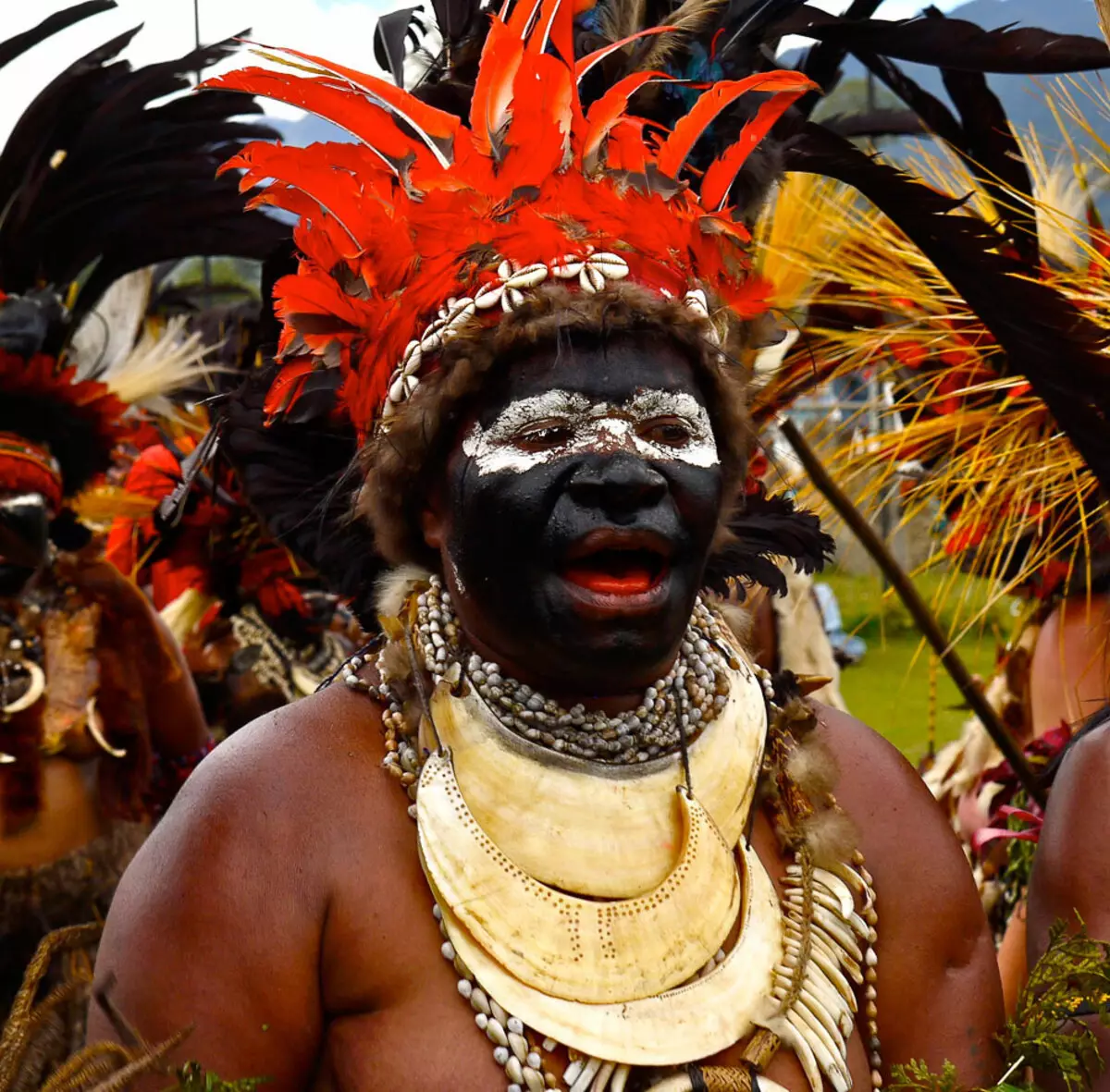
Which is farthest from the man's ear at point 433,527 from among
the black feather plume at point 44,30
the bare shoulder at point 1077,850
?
the black feather plume at point 44,30

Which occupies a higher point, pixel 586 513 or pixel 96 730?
pixel 586 513

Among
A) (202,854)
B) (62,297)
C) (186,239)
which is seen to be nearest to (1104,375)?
(202,854)

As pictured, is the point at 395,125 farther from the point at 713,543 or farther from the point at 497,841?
the point at 497,841

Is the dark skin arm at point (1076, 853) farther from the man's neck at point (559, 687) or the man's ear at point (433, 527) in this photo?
the man's ear at point (433, 527)

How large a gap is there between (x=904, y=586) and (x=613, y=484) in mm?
1728

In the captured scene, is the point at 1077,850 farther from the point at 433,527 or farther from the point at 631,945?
the point at 433,527

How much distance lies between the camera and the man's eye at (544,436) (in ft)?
7.30

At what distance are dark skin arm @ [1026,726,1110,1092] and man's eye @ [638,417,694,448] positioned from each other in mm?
875

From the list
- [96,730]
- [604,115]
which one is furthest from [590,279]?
[96,730]

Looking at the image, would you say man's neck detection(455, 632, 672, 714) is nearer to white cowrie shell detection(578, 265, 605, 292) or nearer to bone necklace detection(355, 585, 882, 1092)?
bone necklace detection(355, 585, 882, 1092)

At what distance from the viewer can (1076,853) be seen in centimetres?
246

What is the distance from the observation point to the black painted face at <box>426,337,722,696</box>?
2180 mm

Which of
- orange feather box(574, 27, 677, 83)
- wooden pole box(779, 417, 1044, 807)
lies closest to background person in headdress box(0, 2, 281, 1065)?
wooden pole box(779, 417, 1044, 807)

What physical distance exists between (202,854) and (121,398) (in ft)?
9.86
